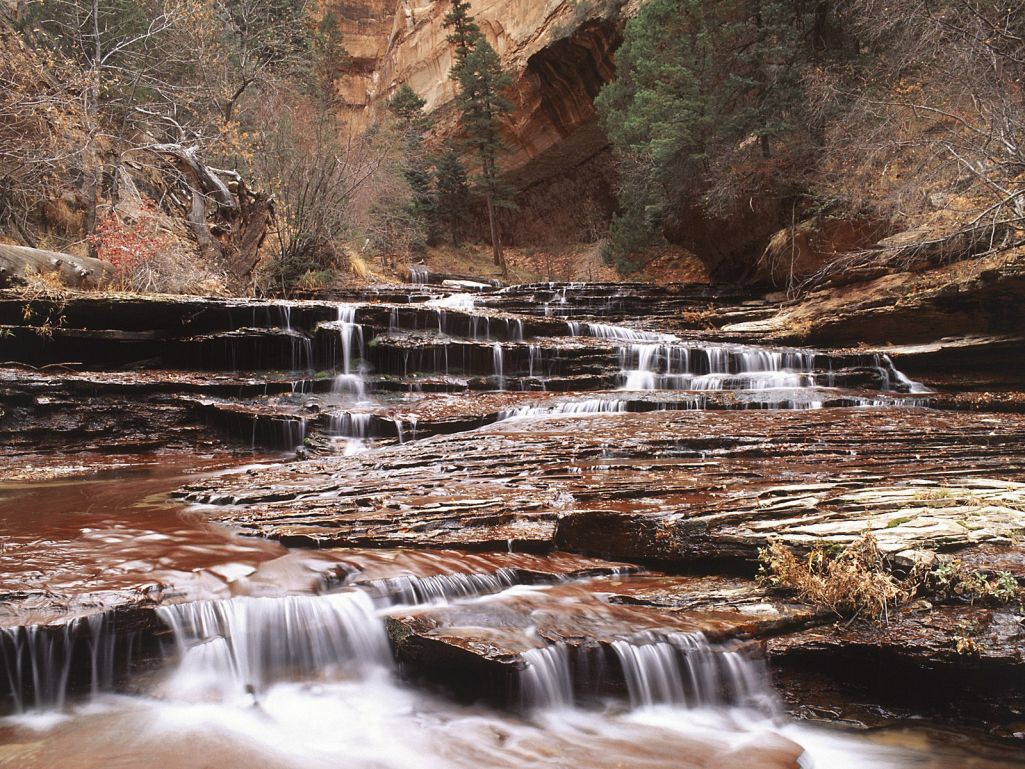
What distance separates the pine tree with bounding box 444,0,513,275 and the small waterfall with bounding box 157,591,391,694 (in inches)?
1142

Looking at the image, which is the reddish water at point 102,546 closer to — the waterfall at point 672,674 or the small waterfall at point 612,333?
the waterfall at point 672,674

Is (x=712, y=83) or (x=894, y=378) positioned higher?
(x=712, y=83)

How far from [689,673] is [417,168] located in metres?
33.8

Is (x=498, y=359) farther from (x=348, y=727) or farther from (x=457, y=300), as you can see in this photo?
(x=348, y=727)

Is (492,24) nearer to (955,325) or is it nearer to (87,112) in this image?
(87,112)

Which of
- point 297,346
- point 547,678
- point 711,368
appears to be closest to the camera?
point 547,678

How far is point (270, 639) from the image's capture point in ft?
12.2

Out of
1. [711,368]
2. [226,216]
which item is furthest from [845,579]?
[226,216]

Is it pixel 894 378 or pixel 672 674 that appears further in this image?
pixel 894 378

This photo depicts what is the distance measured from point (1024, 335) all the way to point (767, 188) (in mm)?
7291

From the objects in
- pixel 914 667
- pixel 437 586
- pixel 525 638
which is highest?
pixel 437 586

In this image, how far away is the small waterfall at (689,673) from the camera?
11.4 ft

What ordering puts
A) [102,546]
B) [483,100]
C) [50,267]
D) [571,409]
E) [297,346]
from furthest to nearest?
[483,100] < [297,346] < [50,267] < [571,409] < [102,546]

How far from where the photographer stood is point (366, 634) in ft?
12.6
